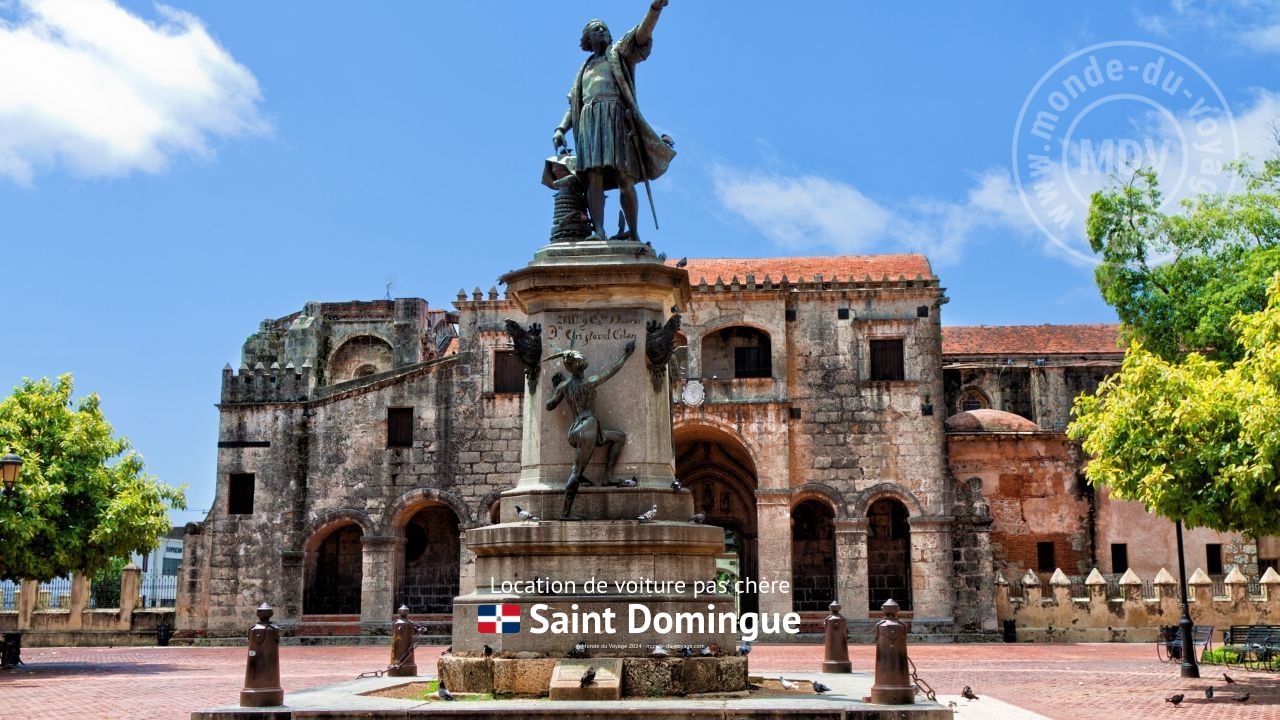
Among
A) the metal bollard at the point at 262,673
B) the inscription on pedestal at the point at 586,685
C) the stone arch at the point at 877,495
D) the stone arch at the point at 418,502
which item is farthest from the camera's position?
the stone arch at the point at 418,502

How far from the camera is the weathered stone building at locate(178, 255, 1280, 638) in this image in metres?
34.3

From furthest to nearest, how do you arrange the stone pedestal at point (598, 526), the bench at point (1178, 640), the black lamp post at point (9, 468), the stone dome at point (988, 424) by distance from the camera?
the stone dome at point (988, 424)
the bench at point (1178, 640)
the black lamp post at point (9, 468)
the stone pedestal at point (598, 526)

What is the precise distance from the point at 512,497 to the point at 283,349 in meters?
40.0

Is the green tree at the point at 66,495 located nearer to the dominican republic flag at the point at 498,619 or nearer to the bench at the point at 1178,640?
the dominican republic flag at the point at 498,619

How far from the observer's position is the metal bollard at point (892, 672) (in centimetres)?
1083

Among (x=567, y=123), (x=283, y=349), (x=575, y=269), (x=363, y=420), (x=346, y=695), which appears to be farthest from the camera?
(x=283, y=349)

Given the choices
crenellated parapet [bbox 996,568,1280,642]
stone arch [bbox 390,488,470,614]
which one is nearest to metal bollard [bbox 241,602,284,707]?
stone arch [bbox 390,488,470,614]

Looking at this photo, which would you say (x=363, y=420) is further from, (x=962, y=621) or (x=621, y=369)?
(x=621, y=369)

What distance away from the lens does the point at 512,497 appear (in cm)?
1204

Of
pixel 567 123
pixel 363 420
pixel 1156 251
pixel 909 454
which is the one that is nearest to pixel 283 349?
pixel 363 420

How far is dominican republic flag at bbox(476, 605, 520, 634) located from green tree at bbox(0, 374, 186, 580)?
1408cm

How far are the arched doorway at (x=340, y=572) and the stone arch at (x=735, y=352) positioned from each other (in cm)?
1145

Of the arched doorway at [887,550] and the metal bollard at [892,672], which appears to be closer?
the metal bollard at [892,672]

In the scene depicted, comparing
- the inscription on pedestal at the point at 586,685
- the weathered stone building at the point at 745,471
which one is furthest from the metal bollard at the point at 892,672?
the weathered stone building at the point at 745,471
